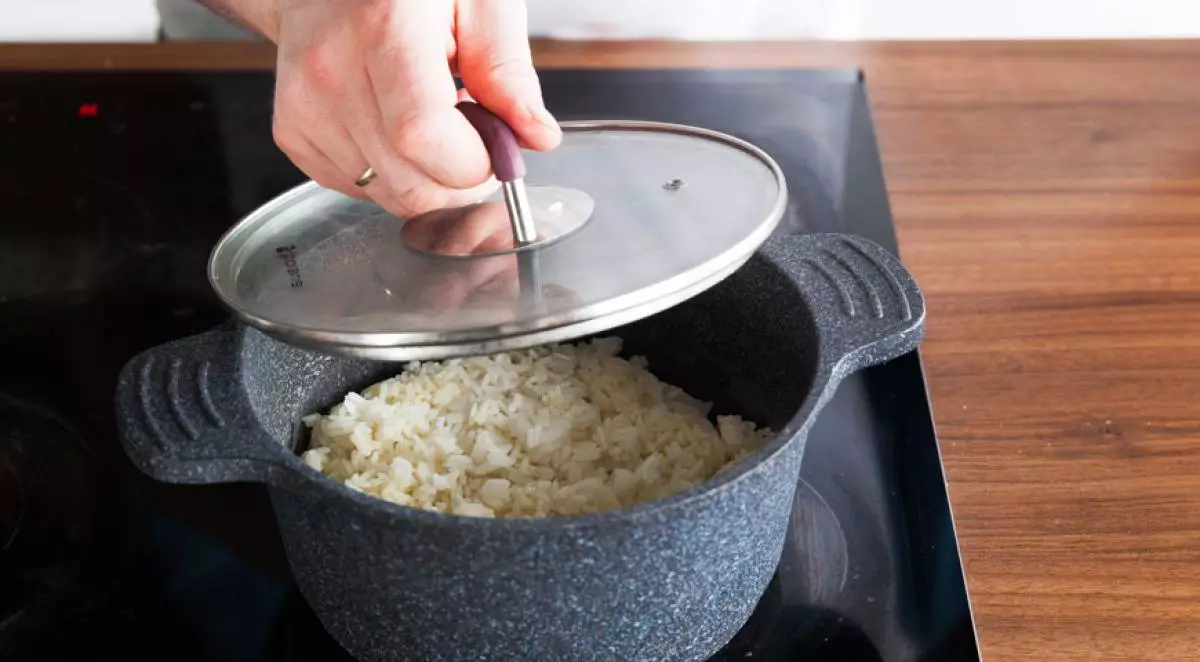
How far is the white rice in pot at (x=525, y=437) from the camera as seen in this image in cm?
60

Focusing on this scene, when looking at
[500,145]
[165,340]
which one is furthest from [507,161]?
[165,340]

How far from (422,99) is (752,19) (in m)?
0.81

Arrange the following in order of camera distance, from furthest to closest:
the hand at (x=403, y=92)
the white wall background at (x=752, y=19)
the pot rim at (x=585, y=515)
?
1. the white wall background at (x=752, y=19)
2. the hand at (x=403, y=92)
3. the pot rim at (x=585, y=515)

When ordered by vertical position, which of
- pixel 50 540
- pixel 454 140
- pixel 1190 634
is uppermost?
pixel 454 140

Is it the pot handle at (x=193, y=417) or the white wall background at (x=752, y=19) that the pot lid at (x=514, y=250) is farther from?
the white wall background at (x=752, y=19)

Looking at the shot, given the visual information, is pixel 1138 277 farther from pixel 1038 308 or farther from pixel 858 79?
pixel 858 79

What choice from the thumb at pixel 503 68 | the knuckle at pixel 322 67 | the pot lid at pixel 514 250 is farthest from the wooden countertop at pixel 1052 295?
the knuckle at pixel 322 67

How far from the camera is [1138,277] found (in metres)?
0.86

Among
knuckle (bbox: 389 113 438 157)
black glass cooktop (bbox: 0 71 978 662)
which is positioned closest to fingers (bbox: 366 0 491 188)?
knuckle (bbox: 389 113 438 157)

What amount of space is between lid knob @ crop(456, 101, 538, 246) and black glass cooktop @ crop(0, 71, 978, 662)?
0.89ft

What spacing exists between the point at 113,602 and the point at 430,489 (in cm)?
21

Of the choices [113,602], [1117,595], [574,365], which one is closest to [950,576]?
[1117,595]

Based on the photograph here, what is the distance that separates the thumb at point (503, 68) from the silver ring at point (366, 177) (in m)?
0.08

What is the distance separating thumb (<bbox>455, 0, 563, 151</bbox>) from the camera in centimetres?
58
